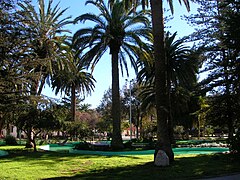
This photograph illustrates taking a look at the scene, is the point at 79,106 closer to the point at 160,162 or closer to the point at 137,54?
the point at 137,54

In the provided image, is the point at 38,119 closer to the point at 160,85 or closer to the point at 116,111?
the point at 116,111

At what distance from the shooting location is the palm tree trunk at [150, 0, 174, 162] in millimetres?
14672

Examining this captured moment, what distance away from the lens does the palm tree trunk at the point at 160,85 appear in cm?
1467

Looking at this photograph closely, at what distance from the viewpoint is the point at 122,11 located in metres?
25.6

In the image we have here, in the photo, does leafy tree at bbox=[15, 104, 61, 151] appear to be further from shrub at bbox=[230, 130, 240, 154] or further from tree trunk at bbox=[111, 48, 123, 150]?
shrub at bbox=[230, 130, 240, 154]

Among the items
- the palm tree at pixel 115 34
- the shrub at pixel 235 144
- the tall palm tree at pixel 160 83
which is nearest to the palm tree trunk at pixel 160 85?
the tall palm tree at pixel 160 83

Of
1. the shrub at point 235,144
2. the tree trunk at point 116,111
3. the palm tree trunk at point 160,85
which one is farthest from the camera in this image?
the tree trunk at point 116,111

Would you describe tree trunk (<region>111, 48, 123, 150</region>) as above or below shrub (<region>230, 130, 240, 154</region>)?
above

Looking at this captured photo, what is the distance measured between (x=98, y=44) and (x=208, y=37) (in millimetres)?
9084

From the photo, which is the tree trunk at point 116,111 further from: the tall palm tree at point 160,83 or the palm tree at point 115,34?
the tall palm tree at point 160,83

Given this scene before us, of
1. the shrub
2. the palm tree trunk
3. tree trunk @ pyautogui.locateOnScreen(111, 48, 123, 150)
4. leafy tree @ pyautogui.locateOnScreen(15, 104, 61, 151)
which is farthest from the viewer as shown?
tree trunk @ pyautogui.locateOnScreen(111, 48, 123, 150)

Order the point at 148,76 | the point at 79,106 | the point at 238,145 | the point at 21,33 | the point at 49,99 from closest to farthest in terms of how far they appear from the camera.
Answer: the point at 21,33, the point at 238,145, the point at 49,99, the point at 148,76, the point at 79,106

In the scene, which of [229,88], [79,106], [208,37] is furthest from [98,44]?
[79,106]

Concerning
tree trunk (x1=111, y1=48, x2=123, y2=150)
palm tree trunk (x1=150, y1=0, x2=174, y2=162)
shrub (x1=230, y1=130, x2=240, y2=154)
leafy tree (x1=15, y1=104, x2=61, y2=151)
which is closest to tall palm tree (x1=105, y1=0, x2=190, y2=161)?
palm tree trunk (x1=150, y1=0, x2=174, y2=162)
